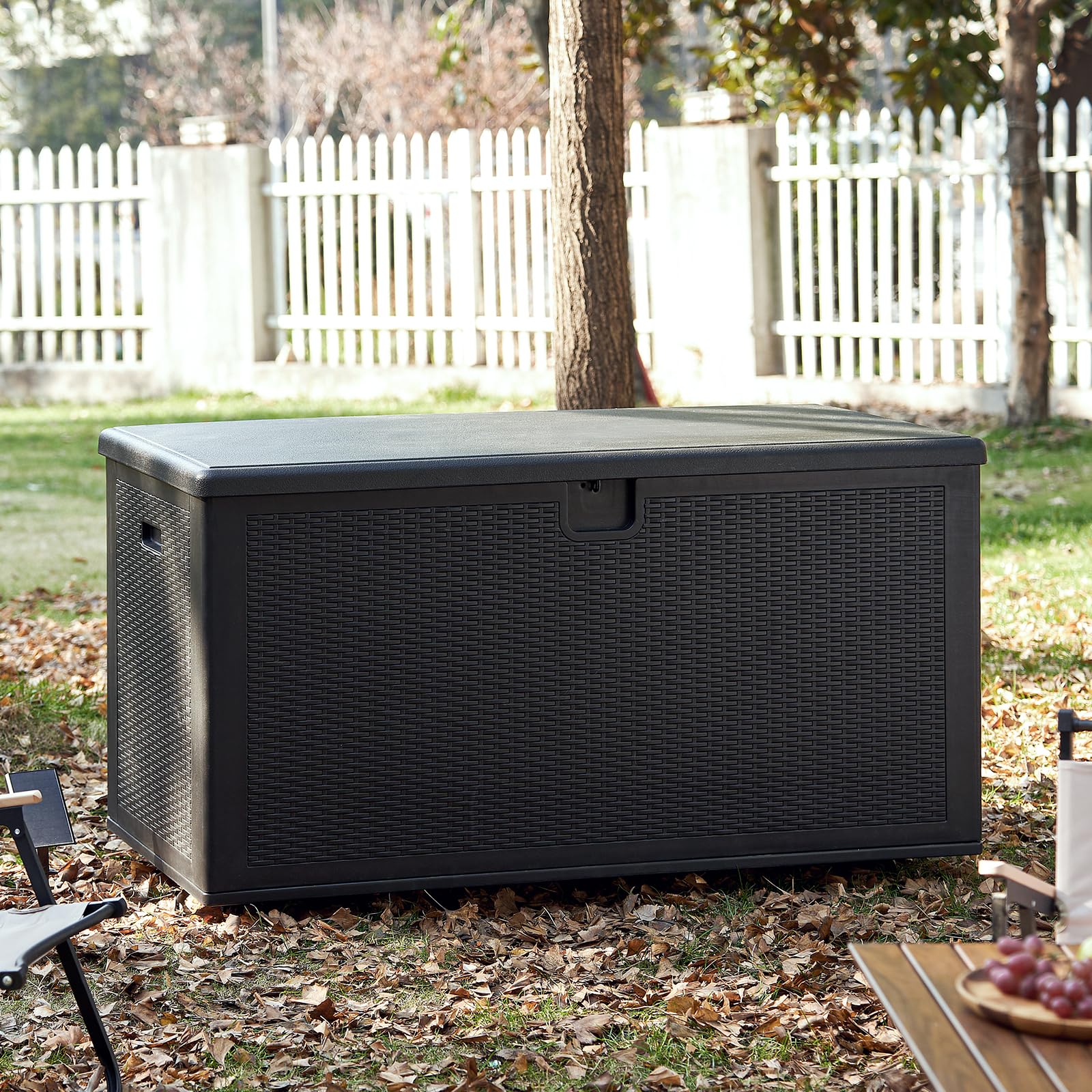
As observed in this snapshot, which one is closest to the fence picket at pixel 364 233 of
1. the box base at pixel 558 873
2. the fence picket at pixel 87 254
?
the fence picket at pixel 87 254

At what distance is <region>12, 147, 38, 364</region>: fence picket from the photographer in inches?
556

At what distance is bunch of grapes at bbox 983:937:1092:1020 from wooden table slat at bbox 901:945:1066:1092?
0.06 meters

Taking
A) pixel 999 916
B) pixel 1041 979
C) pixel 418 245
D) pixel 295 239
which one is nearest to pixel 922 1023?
pixel 1041 979

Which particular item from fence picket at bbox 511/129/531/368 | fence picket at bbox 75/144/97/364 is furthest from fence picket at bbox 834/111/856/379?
fence picket at bbox 75/144/97/364

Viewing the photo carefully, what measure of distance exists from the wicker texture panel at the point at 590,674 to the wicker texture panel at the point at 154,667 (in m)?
0.20

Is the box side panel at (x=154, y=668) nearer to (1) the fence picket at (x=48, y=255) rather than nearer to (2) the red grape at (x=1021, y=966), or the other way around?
(2) the red grape at (x=1021, y=966)

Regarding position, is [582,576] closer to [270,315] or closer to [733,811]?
[733,811]

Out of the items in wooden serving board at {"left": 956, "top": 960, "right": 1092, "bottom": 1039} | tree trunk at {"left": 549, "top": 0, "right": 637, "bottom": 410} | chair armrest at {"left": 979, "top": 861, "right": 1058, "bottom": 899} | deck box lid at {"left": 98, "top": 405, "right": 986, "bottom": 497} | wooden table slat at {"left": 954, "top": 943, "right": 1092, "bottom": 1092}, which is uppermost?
tree trunk at {"left": 549, "top": 0, "right": 637, "bottom": 410}

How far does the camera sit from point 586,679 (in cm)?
365

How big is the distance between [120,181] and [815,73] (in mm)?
5845

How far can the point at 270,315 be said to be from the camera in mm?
13836

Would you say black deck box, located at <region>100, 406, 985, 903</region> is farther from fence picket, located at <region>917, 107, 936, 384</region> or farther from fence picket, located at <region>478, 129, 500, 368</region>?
fence picket, located at <region>478, 129, 500, 368</region>

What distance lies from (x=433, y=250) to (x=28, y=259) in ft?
11.6

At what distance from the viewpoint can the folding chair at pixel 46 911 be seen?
264 cm
